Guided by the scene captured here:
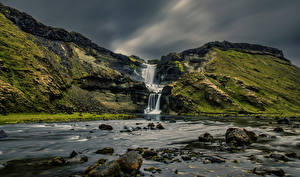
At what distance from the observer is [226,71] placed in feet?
627

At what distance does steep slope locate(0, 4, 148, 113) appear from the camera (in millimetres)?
70312

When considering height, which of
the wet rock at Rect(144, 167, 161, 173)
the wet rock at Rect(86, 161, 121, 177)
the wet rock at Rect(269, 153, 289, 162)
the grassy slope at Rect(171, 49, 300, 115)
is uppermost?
the grassy slope at Rect(171, 49, 300, 115)

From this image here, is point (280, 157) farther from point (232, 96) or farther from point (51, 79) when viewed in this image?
point (232, 96)

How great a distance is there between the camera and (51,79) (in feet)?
299

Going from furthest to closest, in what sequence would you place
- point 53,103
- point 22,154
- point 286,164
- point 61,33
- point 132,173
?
1. point 61,33
2. point 53,103
3. point 22,154
4. point 286,164
5. point 132,173

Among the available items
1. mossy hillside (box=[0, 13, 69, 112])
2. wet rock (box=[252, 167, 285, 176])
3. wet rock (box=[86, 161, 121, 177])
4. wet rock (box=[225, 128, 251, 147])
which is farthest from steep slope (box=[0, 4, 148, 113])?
wet rock (box=[252, 167, 285, 176])

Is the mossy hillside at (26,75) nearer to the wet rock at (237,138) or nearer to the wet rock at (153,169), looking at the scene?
the wet rock at (153,169)

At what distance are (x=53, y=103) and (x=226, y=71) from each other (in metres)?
185

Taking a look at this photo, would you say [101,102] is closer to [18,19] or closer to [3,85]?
[3,85]

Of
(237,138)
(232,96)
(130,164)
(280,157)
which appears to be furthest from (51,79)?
(232,96)

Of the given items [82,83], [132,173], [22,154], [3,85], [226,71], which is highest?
[226,71]

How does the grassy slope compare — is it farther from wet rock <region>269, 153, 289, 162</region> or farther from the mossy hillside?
wet rock <region>269, 153, 289, 162</region>

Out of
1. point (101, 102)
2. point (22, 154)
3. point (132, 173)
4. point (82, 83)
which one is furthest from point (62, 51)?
point (132, 173)

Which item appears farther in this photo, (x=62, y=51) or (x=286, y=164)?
(x=62, y=51)
